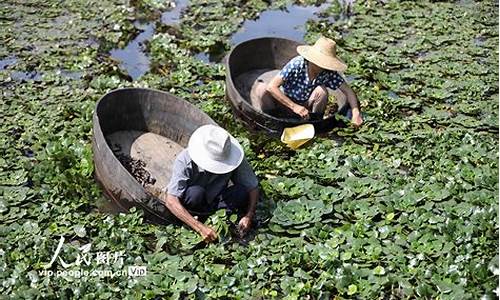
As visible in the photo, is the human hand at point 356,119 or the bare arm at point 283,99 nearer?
the bare arm at point 283,99

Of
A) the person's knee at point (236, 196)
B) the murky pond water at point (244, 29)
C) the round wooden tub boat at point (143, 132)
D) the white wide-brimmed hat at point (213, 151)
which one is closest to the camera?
the white wide-brimmed hat at point (213, 151)

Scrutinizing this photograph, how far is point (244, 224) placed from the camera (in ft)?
15.5

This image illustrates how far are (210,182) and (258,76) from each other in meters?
2.95

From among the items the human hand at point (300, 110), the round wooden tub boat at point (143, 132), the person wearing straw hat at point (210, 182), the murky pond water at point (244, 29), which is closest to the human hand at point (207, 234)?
the person wearing straw hat at point (210, 182)

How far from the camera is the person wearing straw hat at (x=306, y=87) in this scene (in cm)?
609

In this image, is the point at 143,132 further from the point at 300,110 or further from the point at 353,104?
the point at 353,104

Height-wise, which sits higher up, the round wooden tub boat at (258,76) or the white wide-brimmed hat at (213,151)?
the white wide-brimmed hat at (213,151)

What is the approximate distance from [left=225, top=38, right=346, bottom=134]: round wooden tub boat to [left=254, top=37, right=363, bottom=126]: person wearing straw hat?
0.14m

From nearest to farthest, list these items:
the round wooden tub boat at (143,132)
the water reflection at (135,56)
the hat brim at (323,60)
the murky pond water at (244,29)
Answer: the round wooden tub boat at (143,132), the hat brim at (323,60), the water reflection at (135,56), the murky pond water at (244,29)

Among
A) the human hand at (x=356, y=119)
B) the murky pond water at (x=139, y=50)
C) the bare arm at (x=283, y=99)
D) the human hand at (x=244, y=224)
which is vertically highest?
the bare arm at (x=283, y=99)

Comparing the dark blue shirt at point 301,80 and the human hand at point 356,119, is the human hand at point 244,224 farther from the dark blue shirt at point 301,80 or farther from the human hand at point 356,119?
the human hand at point 356,119

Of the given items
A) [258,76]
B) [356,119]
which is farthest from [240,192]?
[258,76]

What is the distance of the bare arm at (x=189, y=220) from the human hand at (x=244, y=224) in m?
Answer: 0.22

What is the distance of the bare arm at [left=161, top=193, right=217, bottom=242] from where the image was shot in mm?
4582
